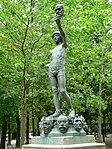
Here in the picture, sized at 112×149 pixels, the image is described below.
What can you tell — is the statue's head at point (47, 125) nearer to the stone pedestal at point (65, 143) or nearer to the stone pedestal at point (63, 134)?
the stone pedestal at point (63, 134)

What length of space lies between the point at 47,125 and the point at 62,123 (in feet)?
1.75

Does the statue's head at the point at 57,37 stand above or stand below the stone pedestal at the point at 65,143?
above

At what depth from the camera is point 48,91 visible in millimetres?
17047

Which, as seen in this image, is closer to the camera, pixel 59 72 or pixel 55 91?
pixel 59 72

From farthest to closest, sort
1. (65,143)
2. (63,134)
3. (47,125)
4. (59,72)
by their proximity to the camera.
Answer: (59,72)
(47,125)
(63,134)
(65,143)

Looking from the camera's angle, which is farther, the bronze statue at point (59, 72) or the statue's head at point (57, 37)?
the statue's head at point (57, 37)

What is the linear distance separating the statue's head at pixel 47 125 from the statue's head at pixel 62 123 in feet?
1.00

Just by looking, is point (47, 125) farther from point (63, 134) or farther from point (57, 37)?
point (57, 37)

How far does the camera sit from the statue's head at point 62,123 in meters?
8.05

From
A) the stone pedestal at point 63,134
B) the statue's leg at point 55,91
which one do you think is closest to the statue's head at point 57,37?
the statue's leg at point 55,91

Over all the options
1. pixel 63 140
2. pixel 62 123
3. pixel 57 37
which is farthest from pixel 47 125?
pixel 57 37

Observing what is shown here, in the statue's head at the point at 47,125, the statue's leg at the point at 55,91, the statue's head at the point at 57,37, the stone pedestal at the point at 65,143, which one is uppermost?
the statue's head at the point at 57,37

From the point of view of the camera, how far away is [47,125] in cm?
839

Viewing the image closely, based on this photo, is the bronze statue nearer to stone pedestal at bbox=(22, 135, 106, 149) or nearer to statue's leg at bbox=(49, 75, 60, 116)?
statue's leg at bbox=(49, 75, 60, 116)
